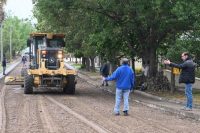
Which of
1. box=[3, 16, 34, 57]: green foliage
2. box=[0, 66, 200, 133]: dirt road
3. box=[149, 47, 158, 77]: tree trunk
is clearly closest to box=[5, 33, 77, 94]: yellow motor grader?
box=[149, 47, 158, 77]: tree trunk

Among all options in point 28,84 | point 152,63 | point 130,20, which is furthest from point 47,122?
point 152,63

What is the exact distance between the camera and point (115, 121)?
53.3 ft

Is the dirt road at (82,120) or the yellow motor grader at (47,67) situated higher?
the yellow motor grader at (47,67)

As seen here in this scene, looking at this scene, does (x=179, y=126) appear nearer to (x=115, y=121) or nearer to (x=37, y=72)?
(x=115, y=121)

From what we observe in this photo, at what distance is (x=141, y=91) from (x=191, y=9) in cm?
691

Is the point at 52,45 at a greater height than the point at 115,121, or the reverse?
the point at 52,45

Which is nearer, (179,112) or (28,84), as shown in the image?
(179,112)

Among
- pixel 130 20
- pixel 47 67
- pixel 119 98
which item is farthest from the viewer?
pixel 47 67

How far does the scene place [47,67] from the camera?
29.2 meters

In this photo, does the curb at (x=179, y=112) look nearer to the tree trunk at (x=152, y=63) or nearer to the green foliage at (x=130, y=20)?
the green foliage at (x=130, y=20)

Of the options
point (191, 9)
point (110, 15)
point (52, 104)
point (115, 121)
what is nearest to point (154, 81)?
point (110, 15)

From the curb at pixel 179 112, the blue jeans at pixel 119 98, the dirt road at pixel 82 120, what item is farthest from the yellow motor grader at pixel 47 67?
the blue jeans at pixel 119 98

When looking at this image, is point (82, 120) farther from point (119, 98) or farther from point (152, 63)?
point (152, 63)

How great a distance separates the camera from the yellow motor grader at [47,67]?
92.5ft
